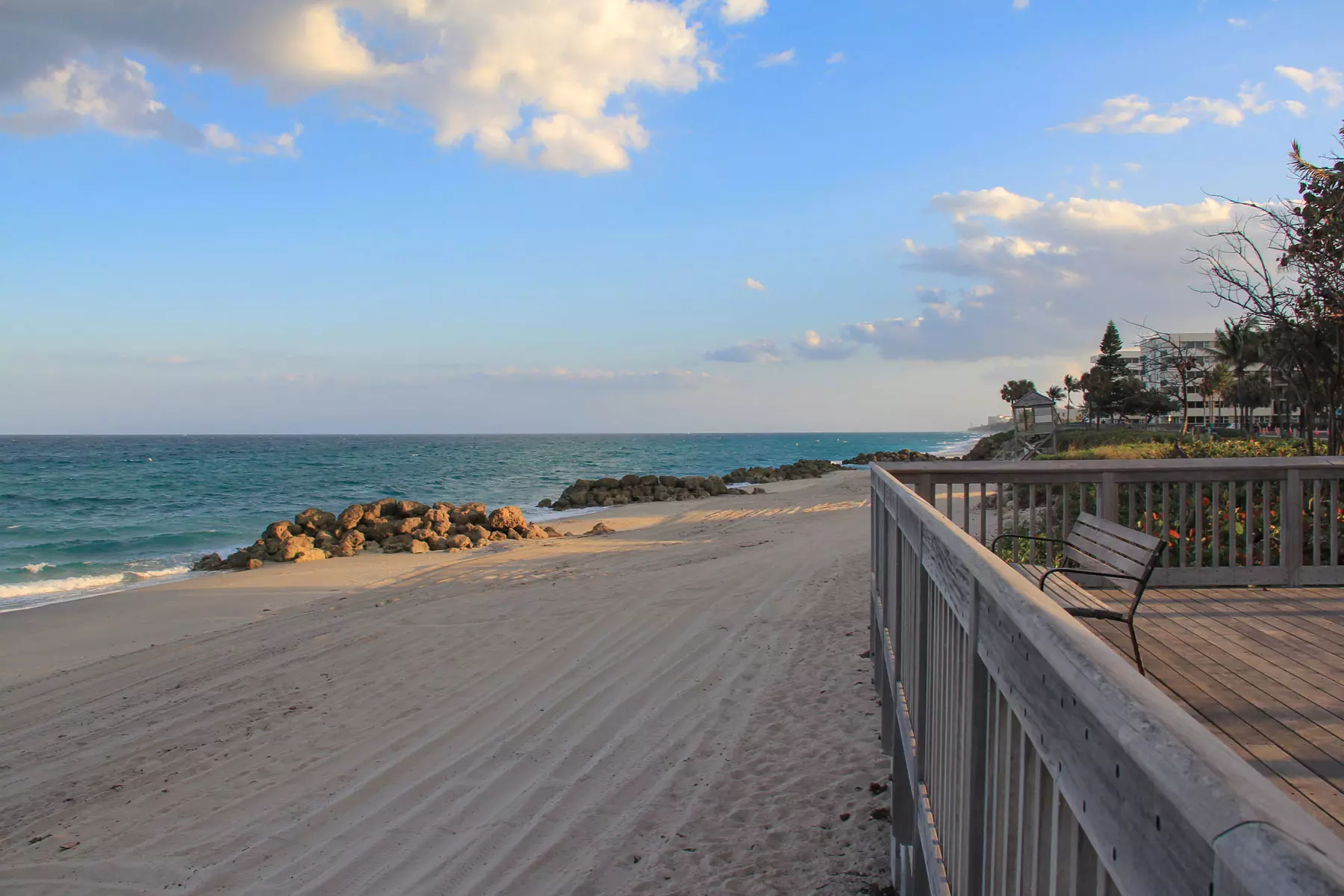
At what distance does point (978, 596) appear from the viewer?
6.12 feet

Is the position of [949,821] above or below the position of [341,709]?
above

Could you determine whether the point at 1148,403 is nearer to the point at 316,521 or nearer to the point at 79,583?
the point at 316,521

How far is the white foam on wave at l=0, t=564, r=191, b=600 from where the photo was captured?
13398 mm

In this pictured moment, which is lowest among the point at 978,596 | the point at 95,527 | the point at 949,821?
the point at 95,527

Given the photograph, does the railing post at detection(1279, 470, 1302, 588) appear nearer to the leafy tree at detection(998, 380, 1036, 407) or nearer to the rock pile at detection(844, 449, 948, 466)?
the rock pile at detection(844, 449, 948, 466)

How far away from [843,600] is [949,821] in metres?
6.54

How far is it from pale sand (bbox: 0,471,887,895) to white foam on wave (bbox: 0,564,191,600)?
371 cm

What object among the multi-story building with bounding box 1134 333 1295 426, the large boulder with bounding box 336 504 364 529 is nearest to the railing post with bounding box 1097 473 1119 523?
the large boulder with bounding box 336 504 364 529

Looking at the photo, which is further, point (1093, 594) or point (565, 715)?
point (565, 715)

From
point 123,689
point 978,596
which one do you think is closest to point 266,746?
point 123,689

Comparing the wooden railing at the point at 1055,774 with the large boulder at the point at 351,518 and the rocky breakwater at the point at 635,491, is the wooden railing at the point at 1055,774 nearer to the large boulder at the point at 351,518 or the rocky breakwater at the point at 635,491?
the large boulder at the point at 351,518

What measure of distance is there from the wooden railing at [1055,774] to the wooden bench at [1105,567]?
1.26 meters

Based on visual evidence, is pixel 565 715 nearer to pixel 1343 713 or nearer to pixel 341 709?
pixel 341 709

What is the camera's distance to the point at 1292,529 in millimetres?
5461
